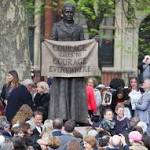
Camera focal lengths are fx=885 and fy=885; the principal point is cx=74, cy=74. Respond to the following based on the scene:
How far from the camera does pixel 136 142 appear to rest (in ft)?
44.0

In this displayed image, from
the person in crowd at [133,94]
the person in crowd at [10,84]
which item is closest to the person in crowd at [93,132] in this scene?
the person in crowd at [10,84]

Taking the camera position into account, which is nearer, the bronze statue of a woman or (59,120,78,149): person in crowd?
(59,120,78,149): person in crowd

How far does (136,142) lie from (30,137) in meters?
1.82

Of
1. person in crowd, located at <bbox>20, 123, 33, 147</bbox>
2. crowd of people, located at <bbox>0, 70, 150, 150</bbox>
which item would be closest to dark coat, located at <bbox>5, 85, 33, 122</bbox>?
crowd of people, located at <bbox>0, 70, 150, 150</bbox>

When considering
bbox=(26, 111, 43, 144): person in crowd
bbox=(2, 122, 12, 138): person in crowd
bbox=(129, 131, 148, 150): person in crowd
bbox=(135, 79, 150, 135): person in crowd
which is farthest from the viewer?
bbox=(135, 79, 150, 135): person in crowd

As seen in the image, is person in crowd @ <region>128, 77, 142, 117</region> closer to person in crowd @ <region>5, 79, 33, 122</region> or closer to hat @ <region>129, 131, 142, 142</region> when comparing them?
person in crowd @ <region>5, 79, 33, 122</region>

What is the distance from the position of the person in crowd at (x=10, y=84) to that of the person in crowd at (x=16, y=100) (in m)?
0.20

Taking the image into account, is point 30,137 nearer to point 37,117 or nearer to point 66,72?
point 37,117

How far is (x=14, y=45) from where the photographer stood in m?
21.5

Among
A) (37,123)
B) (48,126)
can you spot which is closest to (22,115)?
(37,123)

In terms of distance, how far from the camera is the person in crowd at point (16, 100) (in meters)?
17.3

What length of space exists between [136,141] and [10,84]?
16.8 feet

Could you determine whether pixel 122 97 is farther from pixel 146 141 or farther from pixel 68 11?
pixel 146 141

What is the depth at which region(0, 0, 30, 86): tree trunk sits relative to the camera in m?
21.4
